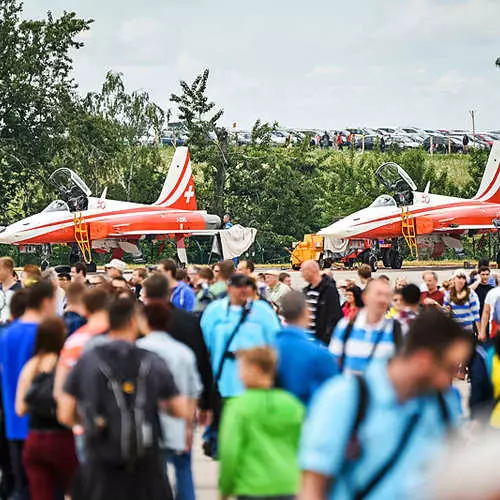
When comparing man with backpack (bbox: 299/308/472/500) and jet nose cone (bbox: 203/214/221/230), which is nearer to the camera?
man with backpack (bbox: 299/308/472/500)

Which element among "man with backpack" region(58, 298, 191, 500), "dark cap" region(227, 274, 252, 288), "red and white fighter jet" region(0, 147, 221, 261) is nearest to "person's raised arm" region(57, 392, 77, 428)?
"man with backpack" region(58, 298, 191, 500)

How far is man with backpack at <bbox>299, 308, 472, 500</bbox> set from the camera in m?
3.83

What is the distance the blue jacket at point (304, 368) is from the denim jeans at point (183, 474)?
35.2 inches

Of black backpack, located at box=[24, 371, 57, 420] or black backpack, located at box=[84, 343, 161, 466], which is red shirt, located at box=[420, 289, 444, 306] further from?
black backpack, located at box=[84, 343, 161, 466]

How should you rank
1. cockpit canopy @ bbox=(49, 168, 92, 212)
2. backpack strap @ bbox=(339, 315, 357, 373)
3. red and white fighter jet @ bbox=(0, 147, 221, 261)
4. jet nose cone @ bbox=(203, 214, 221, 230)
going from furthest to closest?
jet nose cone @ bbox=(203, 214, 221, 230)
cockpit canopy @ bbox=(49, 168, 92, 212)
red and white fighter jet @ bbox=(0, 147, 221, 261)
backpack strap @ bbox=(339, 315, 357, 373)

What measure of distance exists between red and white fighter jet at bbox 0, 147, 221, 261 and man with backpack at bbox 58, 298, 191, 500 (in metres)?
35.8

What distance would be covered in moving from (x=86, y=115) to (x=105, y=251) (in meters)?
13.6

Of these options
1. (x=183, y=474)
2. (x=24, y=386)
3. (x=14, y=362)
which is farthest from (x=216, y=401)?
(x=24, y=386)

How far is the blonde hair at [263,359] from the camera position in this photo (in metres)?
5.33

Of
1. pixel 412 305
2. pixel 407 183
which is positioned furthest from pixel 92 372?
pixel 407 183

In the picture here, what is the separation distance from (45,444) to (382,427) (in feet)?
9.81

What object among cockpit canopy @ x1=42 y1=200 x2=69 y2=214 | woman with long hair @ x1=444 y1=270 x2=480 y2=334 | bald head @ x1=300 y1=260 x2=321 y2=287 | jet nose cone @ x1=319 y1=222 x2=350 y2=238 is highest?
cockpit canopy @ x1=42 y1=200 x2=69 y2=214

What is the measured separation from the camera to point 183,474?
277 inches

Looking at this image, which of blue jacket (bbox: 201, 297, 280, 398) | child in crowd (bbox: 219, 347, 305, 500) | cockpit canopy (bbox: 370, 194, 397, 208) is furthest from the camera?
cockpit canopy (bbox: 370, 194, 397, 208)
